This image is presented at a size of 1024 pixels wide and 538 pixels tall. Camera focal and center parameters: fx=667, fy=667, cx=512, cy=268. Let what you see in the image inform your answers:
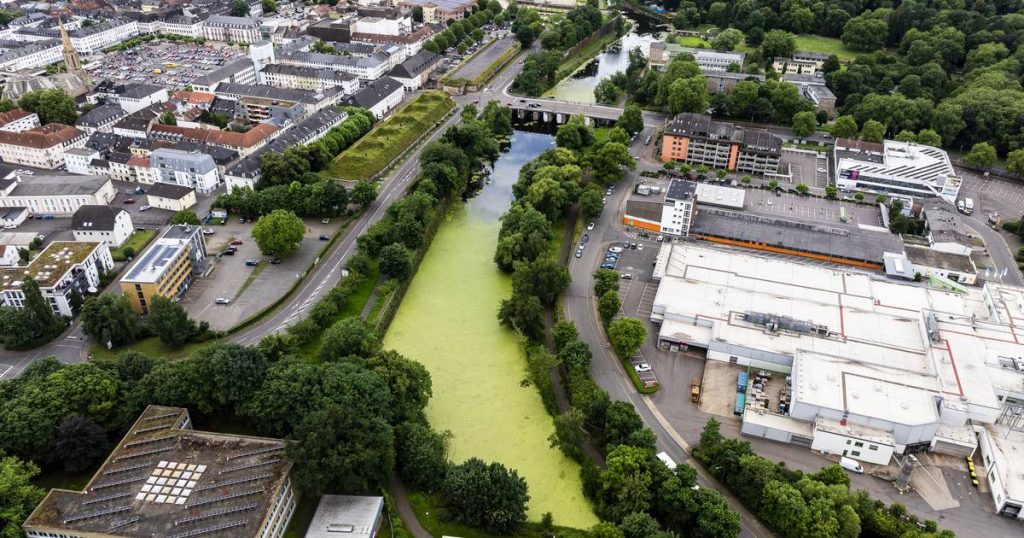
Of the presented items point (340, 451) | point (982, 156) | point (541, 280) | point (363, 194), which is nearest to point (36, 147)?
point (363, 194)

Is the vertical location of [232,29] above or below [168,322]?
above

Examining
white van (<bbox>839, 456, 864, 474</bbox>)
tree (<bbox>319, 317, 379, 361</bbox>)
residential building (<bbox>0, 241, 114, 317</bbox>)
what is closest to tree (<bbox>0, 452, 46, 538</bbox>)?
tree (<bbox>319, 317, 379, 361</bbox>)

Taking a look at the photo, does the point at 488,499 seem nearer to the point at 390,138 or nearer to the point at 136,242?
the point at 136,242

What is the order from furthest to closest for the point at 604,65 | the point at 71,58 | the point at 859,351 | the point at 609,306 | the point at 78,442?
the point at 604,65 → the point at 71,58 → the point at 609,306 → the point at 859,351 → the point at 78,442

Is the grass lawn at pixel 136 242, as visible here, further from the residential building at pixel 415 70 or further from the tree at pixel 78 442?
the residential building at pixel 415 70

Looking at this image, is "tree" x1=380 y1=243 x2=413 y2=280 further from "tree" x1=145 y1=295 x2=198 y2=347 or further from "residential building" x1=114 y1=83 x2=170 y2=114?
"residential building" x1=114 y1=83 x2=170 y2=114

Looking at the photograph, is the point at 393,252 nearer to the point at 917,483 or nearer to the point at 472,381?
the point at 472,381

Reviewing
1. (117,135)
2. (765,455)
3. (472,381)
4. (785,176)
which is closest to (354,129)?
(117,135)
